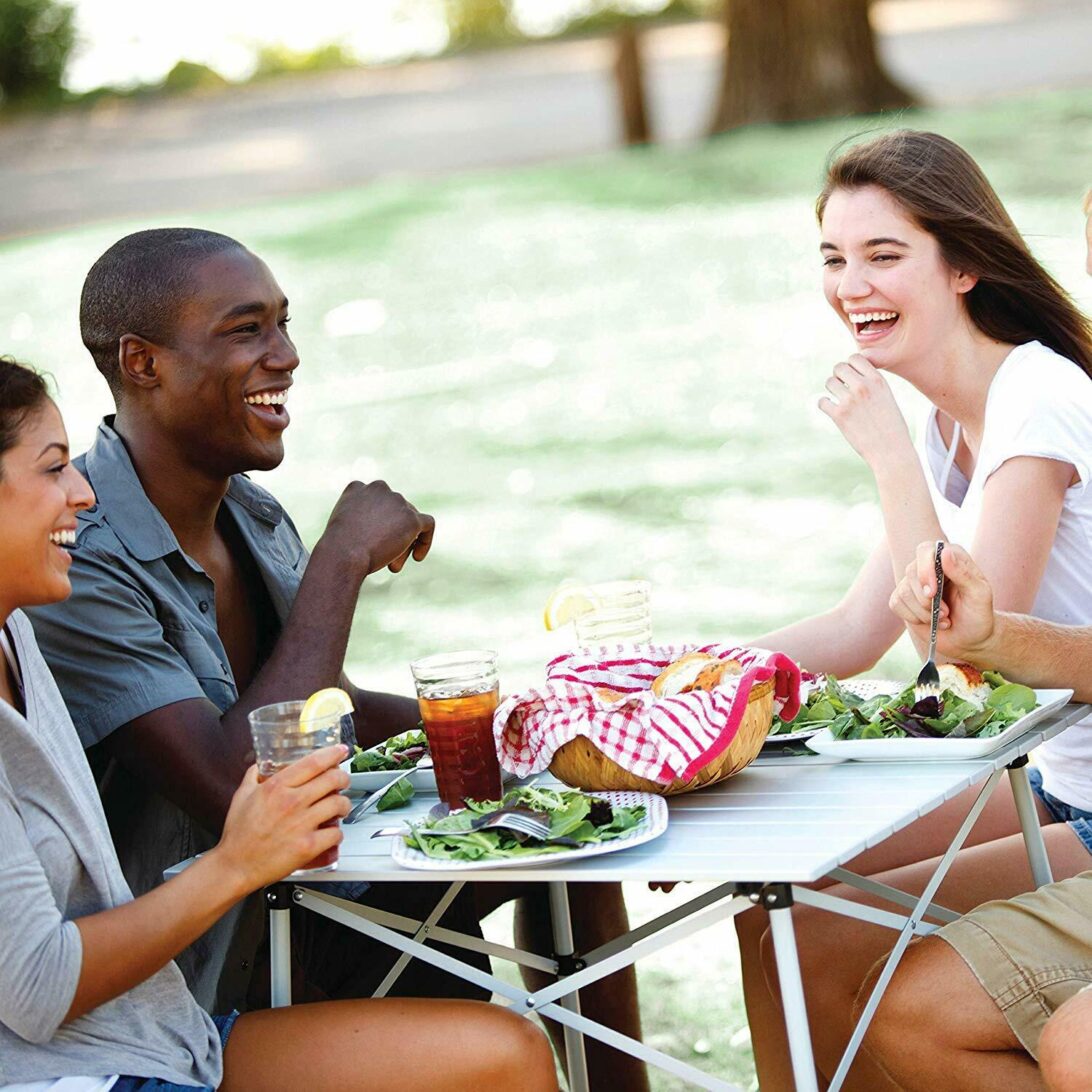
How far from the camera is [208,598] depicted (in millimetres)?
2594

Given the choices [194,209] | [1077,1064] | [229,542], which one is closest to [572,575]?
[229,542]

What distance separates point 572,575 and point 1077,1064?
590 centimetres

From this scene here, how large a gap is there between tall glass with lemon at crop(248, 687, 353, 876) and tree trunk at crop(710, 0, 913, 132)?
35.1ft

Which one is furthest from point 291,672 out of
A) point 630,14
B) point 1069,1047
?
point 630,14

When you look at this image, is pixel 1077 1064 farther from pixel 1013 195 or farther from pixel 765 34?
pixel 765 34

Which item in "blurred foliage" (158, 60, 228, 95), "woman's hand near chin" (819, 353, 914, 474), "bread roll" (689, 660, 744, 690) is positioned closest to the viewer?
"bread roll" (689, 660, 744, 690)

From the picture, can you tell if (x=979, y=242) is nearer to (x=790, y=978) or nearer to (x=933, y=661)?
(x=933, y=661)

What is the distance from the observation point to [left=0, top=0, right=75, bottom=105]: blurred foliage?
13805mm

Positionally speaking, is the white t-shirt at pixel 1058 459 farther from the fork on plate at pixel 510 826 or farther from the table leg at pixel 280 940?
the table leg at pixel 280 940

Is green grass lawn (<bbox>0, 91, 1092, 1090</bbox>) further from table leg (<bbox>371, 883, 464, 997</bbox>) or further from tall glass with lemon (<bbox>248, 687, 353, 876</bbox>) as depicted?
tall glass with lemon (<bbox>248, 687, 353, 876</bbox>)

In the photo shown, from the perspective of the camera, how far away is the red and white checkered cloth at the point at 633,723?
2002 mm

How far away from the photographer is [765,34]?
1195cm

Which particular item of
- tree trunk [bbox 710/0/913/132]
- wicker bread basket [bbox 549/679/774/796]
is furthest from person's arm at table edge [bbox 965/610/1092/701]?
tree trunk [bbox 710/0/913/132]

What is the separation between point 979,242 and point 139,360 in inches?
55.0
